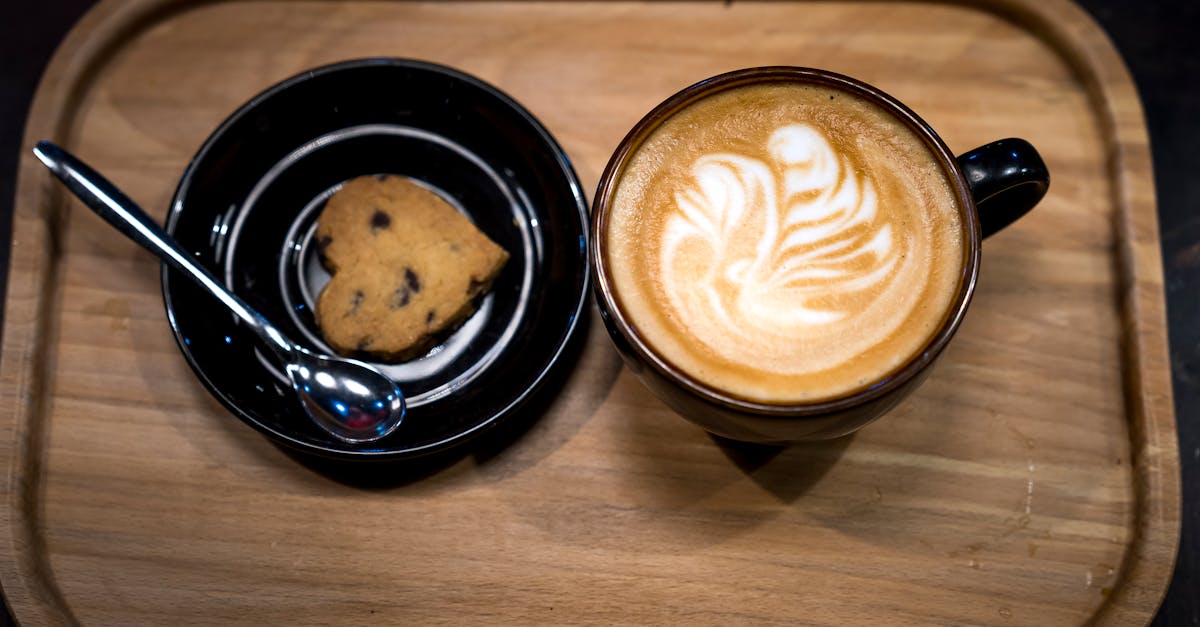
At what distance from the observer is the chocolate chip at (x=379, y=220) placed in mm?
959

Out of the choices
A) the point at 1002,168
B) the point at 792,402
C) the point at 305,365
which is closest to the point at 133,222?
the point at 305,365

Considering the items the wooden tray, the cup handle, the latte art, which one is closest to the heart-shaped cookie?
the wooden tray

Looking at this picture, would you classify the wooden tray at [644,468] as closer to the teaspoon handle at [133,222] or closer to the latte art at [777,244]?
the teaspoon handle at [133,222]

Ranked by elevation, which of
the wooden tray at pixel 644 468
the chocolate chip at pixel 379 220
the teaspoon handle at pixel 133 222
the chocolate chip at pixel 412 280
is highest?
the teaspoon handle at pixel 133 222

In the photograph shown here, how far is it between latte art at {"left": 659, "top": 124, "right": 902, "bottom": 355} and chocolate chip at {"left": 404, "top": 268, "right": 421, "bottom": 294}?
30cm

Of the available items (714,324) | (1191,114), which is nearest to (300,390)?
(714,324)

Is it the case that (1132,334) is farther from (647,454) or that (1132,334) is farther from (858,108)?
(647,454)

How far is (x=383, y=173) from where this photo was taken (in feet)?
3.37

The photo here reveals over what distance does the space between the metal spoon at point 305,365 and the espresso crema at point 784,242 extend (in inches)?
11.6

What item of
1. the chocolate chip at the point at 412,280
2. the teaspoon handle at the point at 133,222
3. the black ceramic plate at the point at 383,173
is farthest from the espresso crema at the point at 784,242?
the teaspoon handle at the point at 133,222

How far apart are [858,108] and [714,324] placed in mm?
241

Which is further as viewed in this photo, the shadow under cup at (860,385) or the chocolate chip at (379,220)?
the chocolate chip at (379,220)

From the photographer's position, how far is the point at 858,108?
80cm

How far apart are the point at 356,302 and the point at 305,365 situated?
3.2 inches
